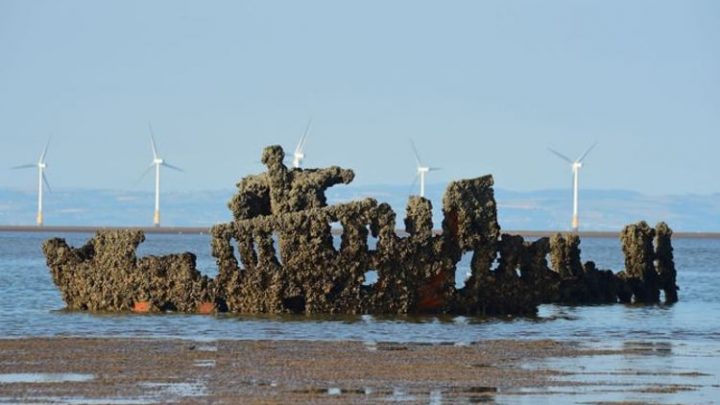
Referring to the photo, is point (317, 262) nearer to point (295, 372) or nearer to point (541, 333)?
point (541, 333)

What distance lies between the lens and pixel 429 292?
41.8 m

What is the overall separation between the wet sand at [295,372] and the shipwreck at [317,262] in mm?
7225

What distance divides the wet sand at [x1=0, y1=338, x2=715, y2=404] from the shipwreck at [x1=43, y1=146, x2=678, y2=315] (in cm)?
723

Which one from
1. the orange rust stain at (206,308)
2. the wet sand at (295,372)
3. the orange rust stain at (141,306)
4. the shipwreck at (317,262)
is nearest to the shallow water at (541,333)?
the wet sand at (295,372)

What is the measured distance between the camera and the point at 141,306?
42.0 m

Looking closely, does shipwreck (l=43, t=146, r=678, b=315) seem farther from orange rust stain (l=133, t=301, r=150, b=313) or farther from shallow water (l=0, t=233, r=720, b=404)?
shallow water (l=0, t=233, r=720, b=404)

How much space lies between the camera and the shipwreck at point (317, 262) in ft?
133

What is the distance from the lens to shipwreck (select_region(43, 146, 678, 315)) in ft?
133

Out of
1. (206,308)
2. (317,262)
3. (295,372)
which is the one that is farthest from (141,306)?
(295,372)

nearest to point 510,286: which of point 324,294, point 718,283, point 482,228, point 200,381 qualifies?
point 482,228

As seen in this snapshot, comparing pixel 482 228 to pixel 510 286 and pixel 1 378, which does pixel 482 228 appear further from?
pixel 1 378

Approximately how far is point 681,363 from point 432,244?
12008 millimetres

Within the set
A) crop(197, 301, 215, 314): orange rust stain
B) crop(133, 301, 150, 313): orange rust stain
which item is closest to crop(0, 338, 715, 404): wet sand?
crop(197, 301, 215, 314): orange rust stain

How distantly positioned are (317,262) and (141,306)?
15.3 ft
